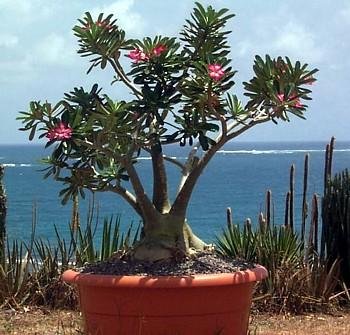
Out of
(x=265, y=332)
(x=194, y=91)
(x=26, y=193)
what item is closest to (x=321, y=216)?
(x=265, y=332)

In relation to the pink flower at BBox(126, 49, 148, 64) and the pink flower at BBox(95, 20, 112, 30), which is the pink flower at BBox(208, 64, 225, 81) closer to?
the pink flower at BBox(126, 49, 148, 64)

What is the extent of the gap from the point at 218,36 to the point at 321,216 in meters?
2.82

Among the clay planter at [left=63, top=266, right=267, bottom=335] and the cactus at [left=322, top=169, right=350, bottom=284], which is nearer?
the clay planter at [left=63, top=266, right=267, bottom=335]

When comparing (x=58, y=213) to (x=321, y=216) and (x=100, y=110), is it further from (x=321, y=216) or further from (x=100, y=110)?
(x=100, y=110)

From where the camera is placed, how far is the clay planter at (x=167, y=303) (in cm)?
469

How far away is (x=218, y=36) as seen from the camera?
18.2 feet

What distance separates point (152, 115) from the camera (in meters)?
4.93

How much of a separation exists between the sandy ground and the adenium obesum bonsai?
135 centimetres

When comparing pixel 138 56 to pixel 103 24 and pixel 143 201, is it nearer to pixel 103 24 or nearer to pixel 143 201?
pixel 103 24

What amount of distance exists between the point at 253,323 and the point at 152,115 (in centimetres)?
248

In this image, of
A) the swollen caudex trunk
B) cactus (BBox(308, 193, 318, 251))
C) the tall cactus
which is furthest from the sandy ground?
the swollen caudex trunk

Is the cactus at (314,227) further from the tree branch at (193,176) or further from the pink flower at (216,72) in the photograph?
the pink flower at (216,72)

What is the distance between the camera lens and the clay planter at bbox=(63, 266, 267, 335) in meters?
4.69

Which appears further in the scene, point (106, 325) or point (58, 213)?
point (58, 213)
